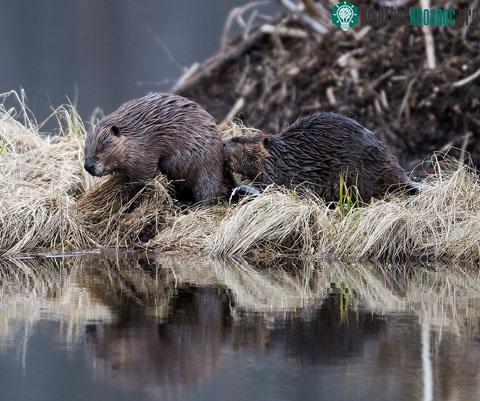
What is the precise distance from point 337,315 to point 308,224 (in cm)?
206

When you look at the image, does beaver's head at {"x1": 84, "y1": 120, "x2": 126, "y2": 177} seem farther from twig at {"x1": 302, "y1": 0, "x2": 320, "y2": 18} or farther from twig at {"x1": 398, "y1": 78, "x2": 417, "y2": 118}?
twig at {"x1": 302, "y1": 0, "x2": 320, "y2": 18}

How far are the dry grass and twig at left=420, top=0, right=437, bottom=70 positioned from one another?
490 centimetres

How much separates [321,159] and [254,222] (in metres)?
1.02

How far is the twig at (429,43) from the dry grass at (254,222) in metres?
4.90

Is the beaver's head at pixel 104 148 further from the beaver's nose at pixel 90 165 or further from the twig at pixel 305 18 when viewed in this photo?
the twig at pixel 305 18

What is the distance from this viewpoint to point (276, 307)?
732 centimetres

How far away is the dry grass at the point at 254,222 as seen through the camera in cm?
891

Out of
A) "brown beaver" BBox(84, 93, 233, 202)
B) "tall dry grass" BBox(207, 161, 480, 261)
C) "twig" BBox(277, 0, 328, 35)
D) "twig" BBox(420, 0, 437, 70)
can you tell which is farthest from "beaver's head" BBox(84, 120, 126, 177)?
"twig" BBox(277, 0, 328, 35)

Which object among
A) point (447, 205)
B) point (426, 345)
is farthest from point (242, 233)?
point (426, 345)

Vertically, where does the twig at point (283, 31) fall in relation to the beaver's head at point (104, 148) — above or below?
above

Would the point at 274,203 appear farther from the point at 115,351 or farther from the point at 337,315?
the point at 115,351

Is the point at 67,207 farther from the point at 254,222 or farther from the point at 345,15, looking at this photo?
the point at 345,15

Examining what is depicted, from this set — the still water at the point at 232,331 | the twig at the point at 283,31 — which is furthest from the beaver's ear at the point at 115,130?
the twig at the point at 283,31

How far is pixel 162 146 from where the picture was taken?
9.34 metres
